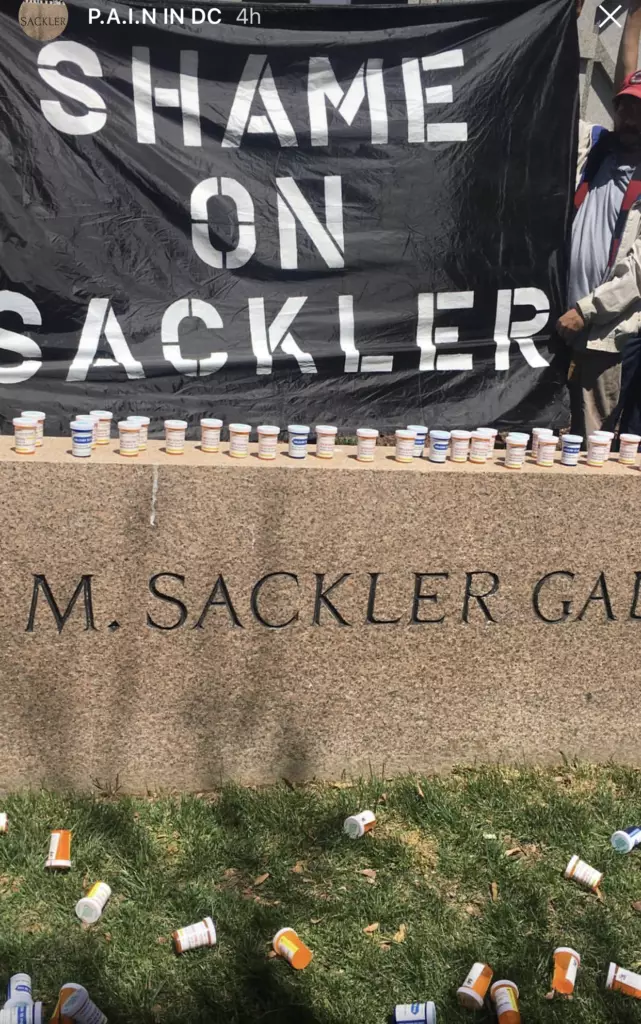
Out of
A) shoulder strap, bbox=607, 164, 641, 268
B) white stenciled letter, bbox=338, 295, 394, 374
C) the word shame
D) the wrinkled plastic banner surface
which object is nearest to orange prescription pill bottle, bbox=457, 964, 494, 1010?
the wrinkled plastic banner surface

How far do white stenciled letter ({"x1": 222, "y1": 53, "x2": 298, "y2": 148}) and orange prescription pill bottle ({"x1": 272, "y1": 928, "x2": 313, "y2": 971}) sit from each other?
9.76 ft

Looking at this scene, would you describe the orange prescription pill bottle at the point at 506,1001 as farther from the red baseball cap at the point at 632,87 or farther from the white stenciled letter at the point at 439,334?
the red baseball cap at the point at 632,87

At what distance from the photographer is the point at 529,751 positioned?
3449 millimetres

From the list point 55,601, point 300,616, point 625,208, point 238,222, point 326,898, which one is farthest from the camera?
point 625,208

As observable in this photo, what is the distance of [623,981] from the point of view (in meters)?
2.48

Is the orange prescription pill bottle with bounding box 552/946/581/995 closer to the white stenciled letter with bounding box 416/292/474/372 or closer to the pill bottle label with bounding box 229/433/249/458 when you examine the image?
the pill bottle label with bounding box 229/433/249/458

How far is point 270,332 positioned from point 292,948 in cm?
244

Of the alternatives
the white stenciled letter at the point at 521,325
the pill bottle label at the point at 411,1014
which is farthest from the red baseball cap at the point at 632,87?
the pill bottle label at the point at 411,1014

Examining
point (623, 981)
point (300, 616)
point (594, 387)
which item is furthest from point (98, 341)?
point (623, 981)

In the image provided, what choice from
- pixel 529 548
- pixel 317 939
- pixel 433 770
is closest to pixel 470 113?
pixel 529 548

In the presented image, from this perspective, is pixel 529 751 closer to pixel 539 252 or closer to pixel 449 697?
pixel 449 697

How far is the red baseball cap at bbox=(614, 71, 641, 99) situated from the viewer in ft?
13.0

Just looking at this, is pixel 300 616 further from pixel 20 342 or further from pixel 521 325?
pixel 521 325

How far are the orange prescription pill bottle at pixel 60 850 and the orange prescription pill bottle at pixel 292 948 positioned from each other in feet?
2.19
